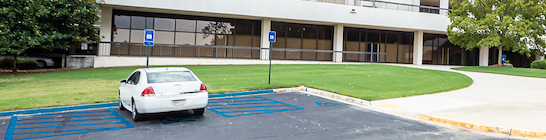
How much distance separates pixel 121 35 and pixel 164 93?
2073cm

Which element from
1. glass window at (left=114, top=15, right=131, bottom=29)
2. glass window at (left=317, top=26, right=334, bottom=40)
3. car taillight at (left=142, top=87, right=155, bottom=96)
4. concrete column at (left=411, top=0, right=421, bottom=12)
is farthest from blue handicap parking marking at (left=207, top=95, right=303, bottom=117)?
concrete column at (left=411, top=0, right=421, bottom=12)

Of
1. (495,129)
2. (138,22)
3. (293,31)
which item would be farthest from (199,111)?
(293,31)

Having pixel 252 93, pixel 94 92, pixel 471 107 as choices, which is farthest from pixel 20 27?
pixel 471 107

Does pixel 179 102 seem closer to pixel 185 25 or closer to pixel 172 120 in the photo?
pixel 172 120

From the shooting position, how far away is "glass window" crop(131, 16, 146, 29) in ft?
83.9

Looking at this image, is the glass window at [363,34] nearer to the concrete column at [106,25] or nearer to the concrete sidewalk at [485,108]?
the concrete sidewalk at [485,108]

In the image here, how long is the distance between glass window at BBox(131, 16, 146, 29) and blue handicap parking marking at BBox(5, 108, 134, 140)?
Result: 61.9ft

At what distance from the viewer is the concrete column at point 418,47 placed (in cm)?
3181

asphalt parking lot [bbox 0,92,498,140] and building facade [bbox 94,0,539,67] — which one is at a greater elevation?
building facade [bbox 94,0,539,67]

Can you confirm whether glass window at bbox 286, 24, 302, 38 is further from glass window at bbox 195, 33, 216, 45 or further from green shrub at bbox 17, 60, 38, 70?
green shrub at bbox 17, 60, 38, 70

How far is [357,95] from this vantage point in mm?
10625

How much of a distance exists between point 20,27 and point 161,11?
363 inches

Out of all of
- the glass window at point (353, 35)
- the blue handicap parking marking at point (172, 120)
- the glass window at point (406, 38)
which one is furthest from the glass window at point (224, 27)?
the blue handicap parking marking at point (172, 120)

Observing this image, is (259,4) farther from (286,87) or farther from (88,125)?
(88,125)
